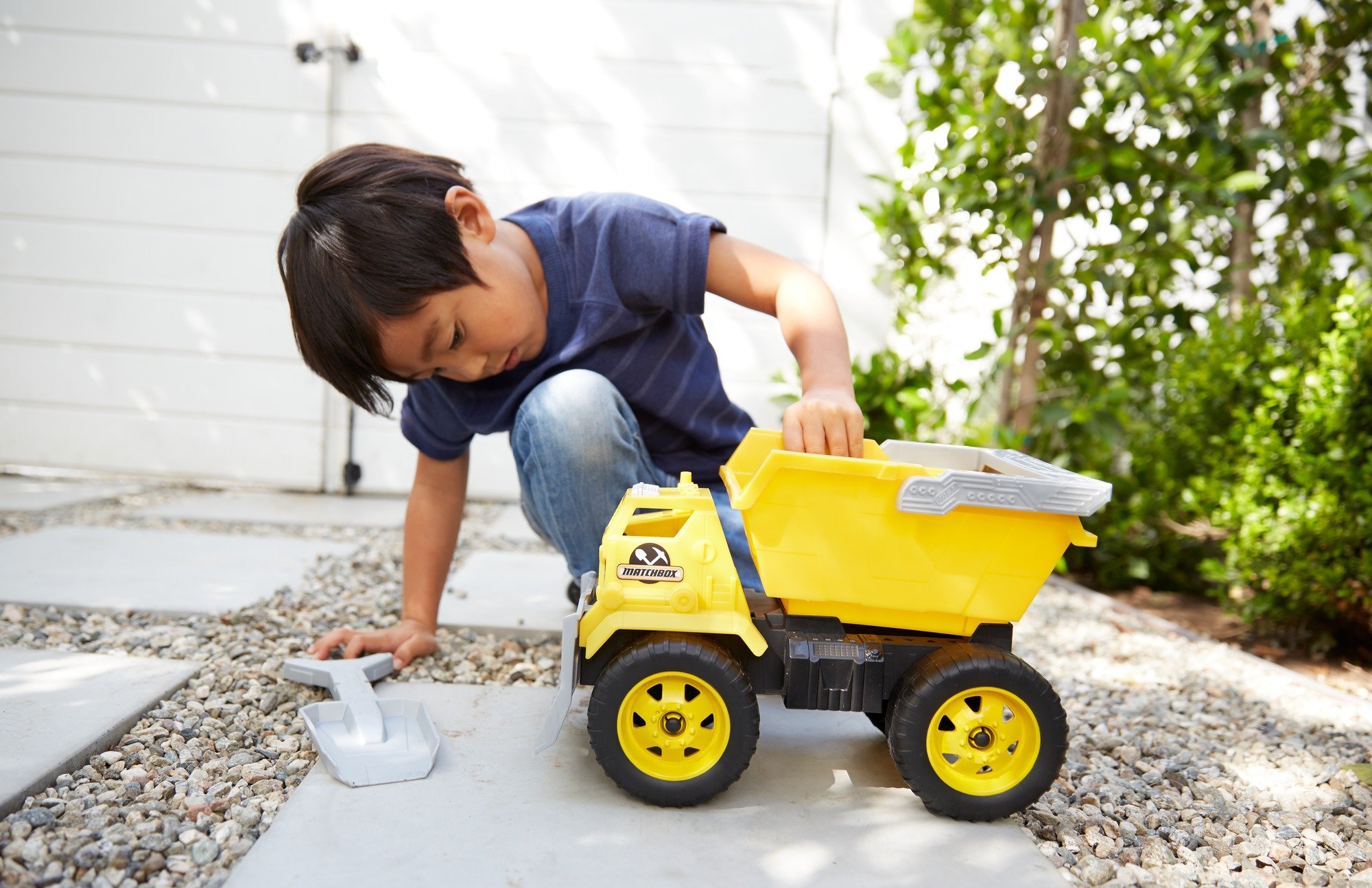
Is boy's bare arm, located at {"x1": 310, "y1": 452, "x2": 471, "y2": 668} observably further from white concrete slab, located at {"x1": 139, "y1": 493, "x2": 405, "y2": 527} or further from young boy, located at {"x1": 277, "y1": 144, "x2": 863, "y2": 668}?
white concrete slab, located at {"x1": 139, "y1": 493, "x2": 405, "y2": 527}

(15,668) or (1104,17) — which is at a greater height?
(1104,17)

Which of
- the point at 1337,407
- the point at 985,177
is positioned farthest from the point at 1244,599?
the point at 985,177

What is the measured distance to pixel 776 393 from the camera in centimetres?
381

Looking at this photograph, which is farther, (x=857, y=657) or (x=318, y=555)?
(x=318, y=555)

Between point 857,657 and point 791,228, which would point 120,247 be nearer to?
point 791,228

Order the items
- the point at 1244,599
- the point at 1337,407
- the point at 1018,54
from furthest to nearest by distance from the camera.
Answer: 1. the point at 1018,54
2. the point at 1244,599
3. the point at 1337,407

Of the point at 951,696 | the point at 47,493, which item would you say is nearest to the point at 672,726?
the point at 951,696

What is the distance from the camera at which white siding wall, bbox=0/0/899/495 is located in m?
3.74

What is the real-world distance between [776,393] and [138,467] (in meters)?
2.63

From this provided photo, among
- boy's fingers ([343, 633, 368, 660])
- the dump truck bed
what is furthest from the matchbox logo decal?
boy's fingers ([343, 633, 368, 660])

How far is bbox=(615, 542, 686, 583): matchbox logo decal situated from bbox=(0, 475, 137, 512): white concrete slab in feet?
8.85

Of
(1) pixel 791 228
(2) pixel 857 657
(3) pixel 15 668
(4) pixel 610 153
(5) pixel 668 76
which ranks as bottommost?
(3) pixel 15 668

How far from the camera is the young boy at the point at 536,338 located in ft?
4.77

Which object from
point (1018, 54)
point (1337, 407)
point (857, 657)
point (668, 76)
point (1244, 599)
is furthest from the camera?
point (668, 76)
